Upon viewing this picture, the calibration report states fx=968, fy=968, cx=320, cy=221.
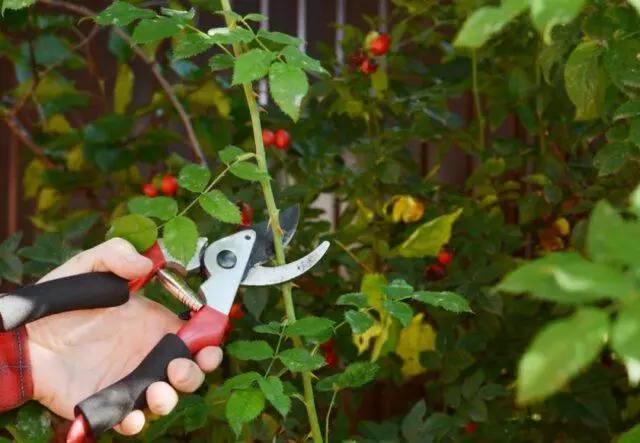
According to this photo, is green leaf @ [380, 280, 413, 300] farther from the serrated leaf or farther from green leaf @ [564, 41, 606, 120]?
green leaf @ [564, 41, 606, 120]

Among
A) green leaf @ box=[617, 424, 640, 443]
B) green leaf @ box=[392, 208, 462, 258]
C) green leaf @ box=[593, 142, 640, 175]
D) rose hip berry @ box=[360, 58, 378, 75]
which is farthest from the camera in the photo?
rose hip berry @ box=[360, 58, 378, 75]

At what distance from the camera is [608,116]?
1.14 m

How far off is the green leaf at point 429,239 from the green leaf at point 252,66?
605mm

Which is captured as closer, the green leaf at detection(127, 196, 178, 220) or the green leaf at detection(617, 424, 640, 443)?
the green leaf at detection(617, 424, 640, 443)

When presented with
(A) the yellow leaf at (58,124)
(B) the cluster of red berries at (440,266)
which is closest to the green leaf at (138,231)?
(B) the cluster of red berries at (440,266)

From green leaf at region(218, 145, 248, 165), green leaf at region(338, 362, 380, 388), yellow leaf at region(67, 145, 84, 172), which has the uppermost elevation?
green leaf at region(218, 145, 248, 165)

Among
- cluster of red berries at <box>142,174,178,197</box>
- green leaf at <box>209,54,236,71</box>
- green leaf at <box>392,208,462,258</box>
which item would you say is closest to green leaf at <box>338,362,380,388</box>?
green leaf at <box>209,54,236,71</box>

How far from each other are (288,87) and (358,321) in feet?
0.75

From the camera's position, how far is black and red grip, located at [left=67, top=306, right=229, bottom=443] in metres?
0.80

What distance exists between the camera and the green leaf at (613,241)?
1.25 ft

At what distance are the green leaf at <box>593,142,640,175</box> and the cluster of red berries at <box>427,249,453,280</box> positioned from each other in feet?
1.58

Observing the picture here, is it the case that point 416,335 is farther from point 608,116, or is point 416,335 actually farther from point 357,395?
point 608,116

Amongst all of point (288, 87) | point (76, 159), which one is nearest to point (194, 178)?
point (288, 87)

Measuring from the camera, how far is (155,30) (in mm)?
841
